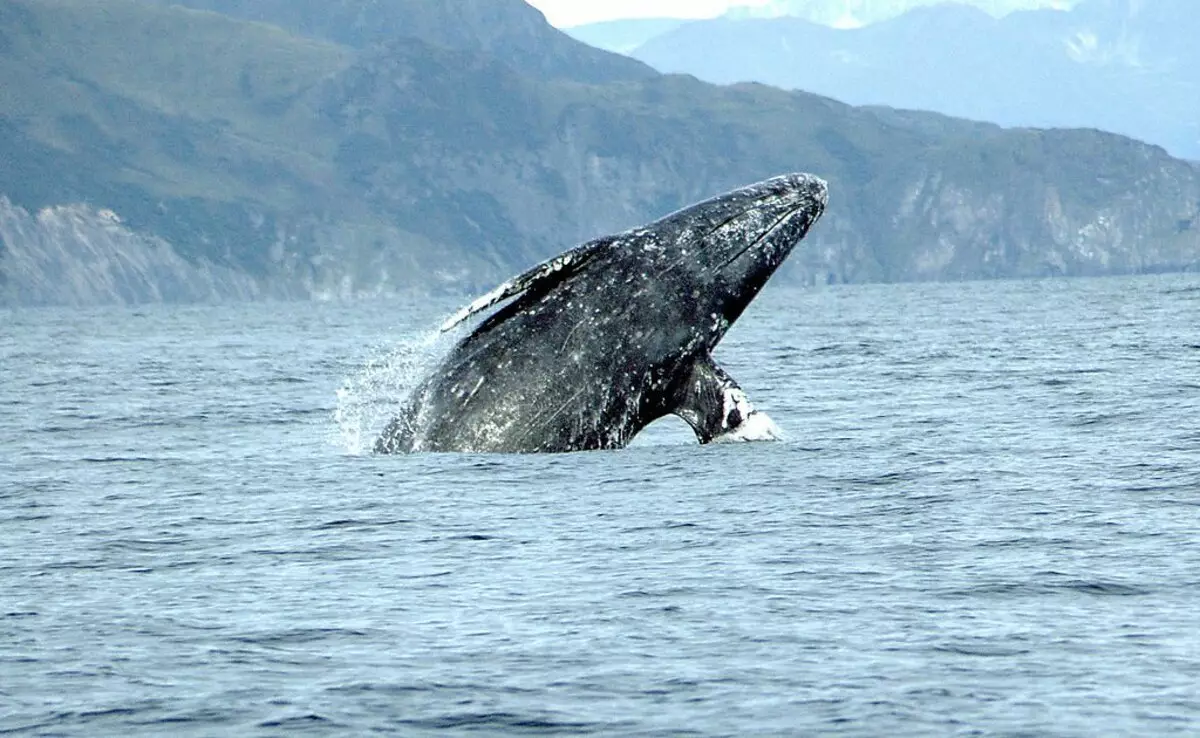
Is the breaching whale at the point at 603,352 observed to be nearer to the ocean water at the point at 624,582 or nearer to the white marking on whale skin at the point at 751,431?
the white marking on whale skin at the point at 751,431

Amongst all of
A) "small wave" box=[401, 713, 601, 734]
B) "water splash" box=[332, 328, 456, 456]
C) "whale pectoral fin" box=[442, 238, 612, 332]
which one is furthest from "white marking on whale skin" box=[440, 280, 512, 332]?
"small wave" box=[401, 713, 601, 734]

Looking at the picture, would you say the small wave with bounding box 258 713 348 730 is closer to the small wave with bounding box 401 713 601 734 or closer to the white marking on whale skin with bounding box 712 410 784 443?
the small wave with bounding box 401 713 601 734

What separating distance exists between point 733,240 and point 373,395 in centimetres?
1585

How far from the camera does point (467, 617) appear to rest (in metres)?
11.8

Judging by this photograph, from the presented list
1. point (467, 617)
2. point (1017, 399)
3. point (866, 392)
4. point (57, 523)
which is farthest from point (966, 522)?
point (866, 392)

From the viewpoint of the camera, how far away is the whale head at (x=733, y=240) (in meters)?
18.4

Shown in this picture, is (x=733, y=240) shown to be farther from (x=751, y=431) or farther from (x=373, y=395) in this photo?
(x=373, y=395)

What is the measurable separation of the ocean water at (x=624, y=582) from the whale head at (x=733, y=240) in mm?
1617

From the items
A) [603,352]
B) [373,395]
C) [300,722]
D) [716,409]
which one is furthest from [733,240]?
[373,395]

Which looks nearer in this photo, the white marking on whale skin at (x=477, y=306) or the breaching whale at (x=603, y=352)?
the white marking on whale skin at (x=477, y=306)

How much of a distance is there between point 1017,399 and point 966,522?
11920 mm

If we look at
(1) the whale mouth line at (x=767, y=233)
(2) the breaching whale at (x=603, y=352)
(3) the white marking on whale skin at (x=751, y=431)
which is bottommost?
(3) the white marking on whale skin at (x=751, y=431)

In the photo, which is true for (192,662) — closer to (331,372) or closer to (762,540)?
(762,540)

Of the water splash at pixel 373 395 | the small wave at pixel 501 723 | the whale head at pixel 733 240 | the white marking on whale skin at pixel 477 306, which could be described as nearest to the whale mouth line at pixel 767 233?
the whale head at pixel 733 240
